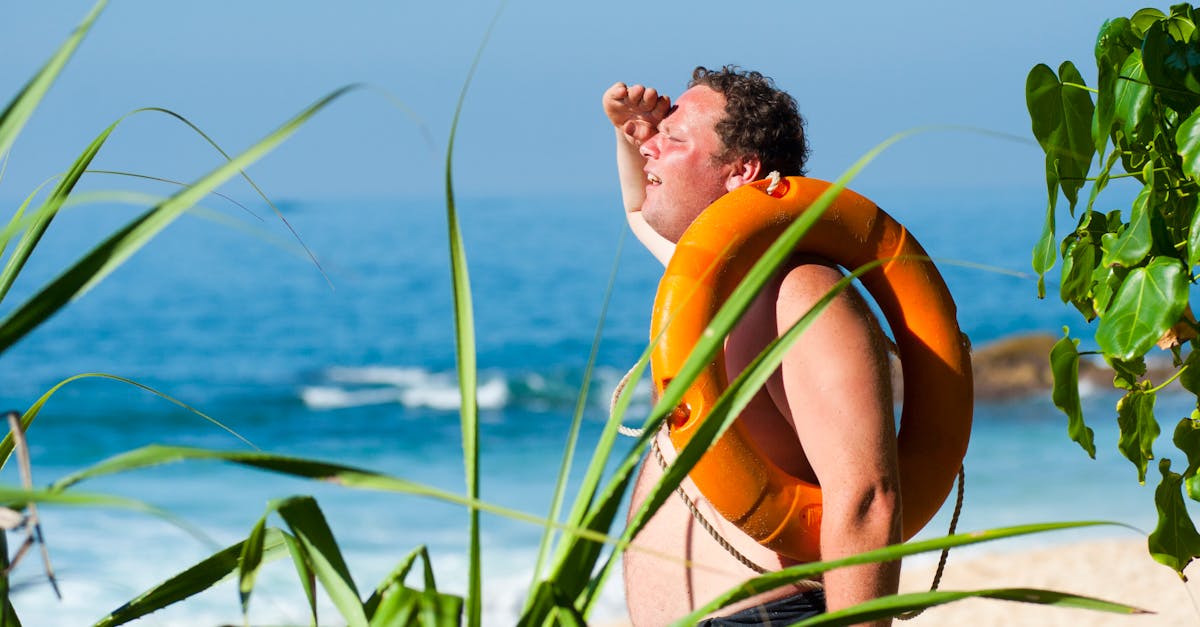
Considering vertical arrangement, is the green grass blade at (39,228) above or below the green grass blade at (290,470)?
above

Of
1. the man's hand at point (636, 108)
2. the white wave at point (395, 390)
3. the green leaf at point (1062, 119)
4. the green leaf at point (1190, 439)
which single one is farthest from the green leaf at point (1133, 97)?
the white wave at point (395, 390)

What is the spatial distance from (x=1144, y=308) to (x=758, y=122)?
0.66m

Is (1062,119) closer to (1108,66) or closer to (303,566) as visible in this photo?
(1108,66)

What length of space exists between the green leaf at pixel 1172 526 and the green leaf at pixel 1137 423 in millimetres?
35

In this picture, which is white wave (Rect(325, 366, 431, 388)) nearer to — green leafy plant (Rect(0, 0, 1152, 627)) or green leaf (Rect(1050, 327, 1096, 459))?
green leaf (Rect(1050, 327, 1096, 459))

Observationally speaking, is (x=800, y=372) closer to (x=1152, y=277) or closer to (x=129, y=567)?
(x=1152, y=277)

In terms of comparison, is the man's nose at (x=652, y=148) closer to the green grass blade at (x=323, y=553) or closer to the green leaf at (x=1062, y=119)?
the green leaf at (x=1062, y=119)

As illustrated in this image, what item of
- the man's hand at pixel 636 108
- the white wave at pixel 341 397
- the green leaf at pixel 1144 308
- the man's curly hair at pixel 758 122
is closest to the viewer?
the green leaf at pixel 1144 308

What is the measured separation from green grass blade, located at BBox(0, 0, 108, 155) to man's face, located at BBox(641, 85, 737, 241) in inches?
42.2

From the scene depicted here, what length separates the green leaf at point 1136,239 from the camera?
149cm

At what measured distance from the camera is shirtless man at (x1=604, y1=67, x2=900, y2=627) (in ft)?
5.01

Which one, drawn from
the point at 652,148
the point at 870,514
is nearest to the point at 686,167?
the point at 652,148

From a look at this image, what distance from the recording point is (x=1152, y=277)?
147 centimetres

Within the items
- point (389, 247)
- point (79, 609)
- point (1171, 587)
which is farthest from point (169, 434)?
point (389, 247)
